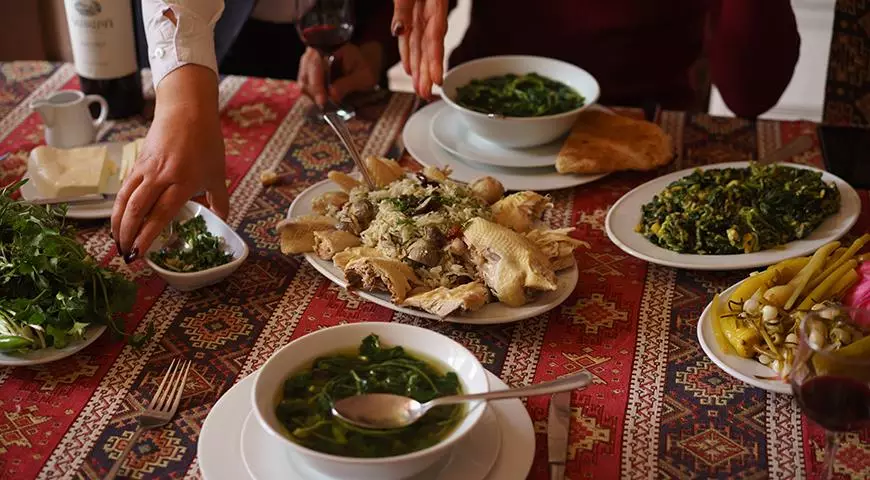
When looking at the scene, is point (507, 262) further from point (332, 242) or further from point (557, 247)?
point (332, 242)

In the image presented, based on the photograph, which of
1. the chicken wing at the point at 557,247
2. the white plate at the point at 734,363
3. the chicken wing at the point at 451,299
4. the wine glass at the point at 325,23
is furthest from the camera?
the wine glass at the point at 325,23

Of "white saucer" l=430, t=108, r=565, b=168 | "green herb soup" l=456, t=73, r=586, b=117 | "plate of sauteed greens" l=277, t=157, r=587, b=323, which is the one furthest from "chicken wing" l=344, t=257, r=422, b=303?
"green herb soup" l=456, t=73, r=586, b=117

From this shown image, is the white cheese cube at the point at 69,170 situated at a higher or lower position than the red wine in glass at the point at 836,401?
lower

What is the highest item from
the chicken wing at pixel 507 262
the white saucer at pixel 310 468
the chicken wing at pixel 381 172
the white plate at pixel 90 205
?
the chicken wing at pixel 507 262

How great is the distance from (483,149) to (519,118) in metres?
0.14

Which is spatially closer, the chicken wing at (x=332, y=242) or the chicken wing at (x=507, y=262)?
the chicken wing at (x=507, y=262)

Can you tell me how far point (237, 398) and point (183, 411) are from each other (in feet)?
0.34

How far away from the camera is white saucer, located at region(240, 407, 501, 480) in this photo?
3.85 feet

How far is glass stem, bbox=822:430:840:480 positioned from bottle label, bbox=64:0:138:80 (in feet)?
5.89

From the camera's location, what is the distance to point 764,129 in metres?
2.25

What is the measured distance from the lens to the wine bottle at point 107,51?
216 centimetres

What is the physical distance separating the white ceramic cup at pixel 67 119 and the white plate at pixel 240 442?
1.05m

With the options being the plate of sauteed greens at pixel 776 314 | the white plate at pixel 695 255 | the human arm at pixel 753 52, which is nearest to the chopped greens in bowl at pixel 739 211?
the white plate at pixel 695 255

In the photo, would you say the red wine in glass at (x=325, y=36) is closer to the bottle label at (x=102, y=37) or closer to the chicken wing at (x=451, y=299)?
the bottle label at (x=102, y=37)
